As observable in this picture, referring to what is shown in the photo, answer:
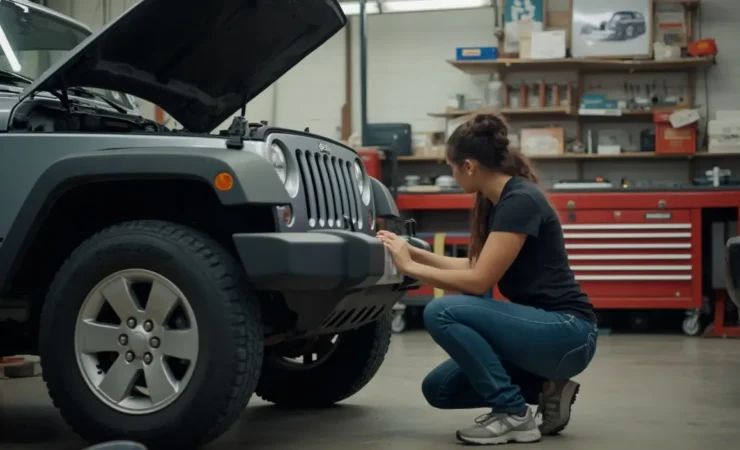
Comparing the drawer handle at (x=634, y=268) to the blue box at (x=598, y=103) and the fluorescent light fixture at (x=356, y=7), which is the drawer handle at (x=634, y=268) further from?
the fluorescent light fixture at (x=356, y=7)

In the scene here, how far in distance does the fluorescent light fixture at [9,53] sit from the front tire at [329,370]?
1337 mm

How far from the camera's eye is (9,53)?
3.39 meters

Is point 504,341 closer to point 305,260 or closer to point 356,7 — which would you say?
point 305,260

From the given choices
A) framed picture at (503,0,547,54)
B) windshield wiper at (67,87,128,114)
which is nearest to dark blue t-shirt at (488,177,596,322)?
windshield wiper at (67,87,128,114)

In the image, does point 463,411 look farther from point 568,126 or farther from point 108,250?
point 568,126

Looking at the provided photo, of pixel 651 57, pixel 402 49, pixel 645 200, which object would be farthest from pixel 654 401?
pixel 402 49

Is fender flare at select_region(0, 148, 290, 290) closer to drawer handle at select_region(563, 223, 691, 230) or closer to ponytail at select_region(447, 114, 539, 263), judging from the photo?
ponytail at select_region(447, 114, 539, 263)

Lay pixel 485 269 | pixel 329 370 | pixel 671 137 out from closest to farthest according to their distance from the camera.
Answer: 1. pixel 485 269
2. pixel 329 370
3. pixel 671 137

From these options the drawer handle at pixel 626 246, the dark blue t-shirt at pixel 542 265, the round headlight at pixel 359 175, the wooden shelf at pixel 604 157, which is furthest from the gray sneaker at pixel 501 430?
the wooden shelf at pixel 604 157

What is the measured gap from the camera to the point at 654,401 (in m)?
3.92

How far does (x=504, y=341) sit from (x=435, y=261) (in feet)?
1.42

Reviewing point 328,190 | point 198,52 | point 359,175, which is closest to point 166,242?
point 328,190

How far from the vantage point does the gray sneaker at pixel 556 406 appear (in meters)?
3.07

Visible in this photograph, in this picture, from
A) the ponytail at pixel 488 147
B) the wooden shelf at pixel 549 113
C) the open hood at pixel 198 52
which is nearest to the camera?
the open hood at pixel 198 52
